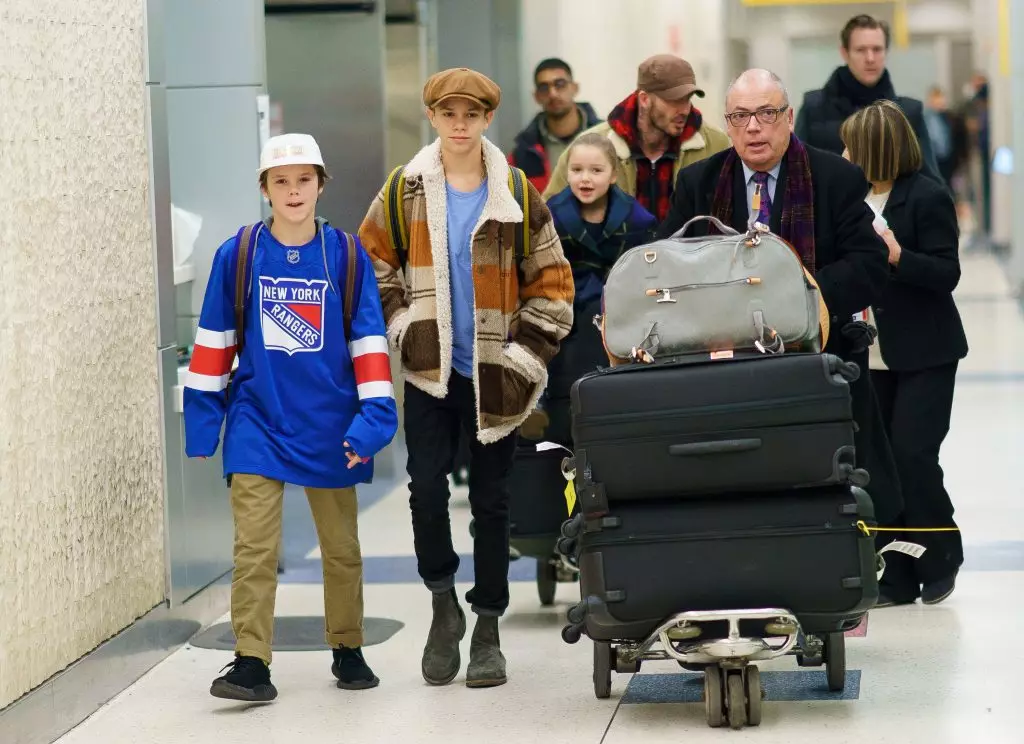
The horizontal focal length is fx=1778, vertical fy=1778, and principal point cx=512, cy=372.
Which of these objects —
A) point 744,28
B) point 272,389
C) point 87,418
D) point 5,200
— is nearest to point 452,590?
point 272,389

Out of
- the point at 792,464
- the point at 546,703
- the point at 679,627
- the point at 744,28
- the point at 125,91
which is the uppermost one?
the point at 744,28

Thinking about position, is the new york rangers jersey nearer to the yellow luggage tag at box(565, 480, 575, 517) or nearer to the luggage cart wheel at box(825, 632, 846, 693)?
the yellow luggage tag at box(565, 480, 575, 517)

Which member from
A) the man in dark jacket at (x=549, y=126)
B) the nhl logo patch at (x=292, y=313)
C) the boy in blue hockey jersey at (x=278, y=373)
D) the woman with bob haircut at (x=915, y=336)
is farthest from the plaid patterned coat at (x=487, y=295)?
the man in dark jacket at (x=549, y=126)

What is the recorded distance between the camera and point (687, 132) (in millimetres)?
6484

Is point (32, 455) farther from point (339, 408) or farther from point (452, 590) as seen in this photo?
point (452, 590)

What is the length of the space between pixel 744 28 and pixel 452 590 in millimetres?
12095

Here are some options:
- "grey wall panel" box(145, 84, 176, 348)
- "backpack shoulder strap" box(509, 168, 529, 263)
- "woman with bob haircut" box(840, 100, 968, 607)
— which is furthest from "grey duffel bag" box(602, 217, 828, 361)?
"grey wall panel" box(145, 84, 176, 348)

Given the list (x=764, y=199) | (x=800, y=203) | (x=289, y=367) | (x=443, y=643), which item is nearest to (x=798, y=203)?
(x=800, y=203)

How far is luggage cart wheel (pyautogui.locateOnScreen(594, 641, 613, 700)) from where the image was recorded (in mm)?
4813

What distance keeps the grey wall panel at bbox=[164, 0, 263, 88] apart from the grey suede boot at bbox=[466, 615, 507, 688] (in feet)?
8.71

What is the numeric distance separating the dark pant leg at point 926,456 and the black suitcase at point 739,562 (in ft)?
5.40

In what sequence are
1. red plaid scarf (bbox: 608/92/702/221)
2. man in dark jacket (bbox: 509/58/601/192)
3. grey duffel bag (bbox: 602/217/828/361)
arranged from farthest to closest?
1. man in dark jacket (bbox: 509/58/601/192)
2. red plaid scarf (bbox: 608/92/702/221)
3. grey duffel bag (bbox: 602/217/828/361)

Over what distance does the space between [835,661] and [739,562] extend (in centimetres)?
56

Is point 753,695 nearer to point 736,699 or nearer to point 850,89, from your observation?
point 736,699
